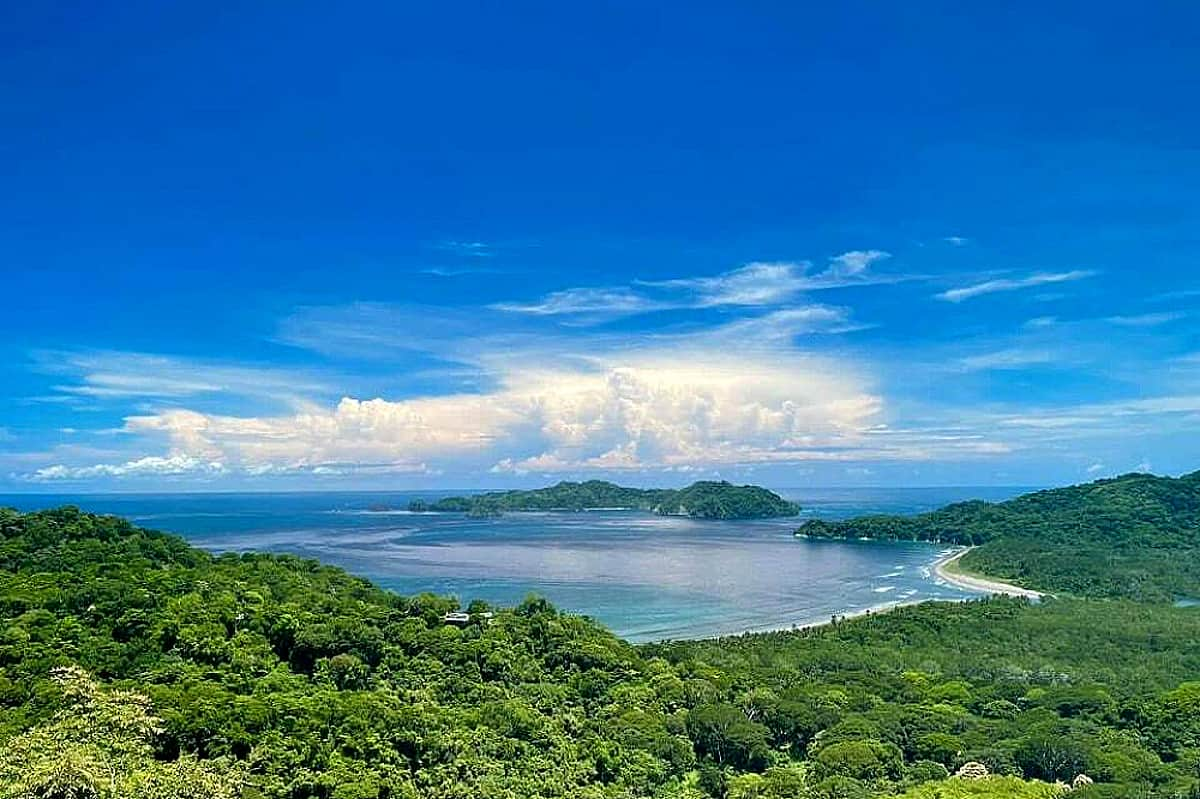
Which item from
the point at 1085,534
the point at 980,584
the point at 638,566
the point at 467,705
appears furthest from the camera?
the point at 1085,534

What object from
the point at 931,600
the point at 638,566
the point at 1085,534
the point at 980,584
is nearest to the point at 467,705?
the point at 931,600

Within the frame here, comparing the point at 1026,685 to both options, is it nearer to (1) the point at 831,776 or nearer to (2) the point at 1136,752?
(2) the point at 1136,752

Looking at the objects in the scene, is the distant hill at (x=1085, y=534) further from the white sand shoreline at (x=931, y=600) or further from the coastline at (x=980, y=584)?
the white sand shoreline at (x=931, y=600)

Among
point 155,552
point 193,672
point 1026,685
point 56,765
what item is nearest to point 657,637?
point 1026,685

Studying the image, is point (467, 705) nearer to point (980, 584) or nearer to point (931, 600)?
point (931, 600)

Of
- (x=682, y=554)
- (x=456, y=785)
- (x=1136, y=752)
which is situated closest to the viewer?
(x=456, y=785)

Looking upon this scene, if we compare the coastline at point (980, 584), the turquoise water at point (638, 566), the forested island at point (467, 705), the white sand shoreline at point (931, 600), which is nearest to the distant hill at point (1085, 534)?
the coastline at point (980, 584)
